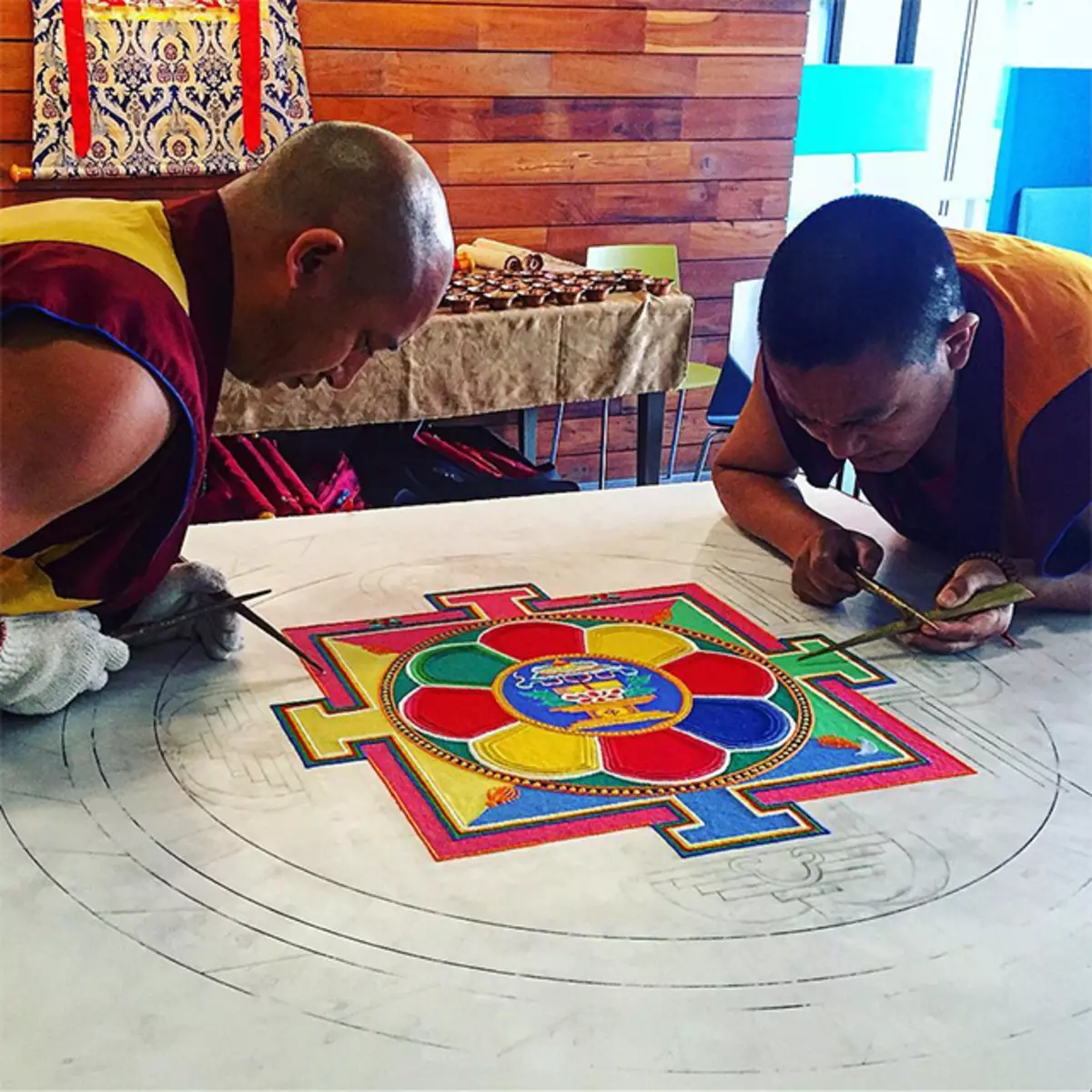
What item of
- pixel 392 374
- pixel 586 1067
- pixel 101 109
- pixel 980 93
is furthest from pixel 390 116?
pixel 586 1067

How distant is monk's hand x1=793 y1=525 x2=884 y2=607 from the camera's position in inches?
62.7

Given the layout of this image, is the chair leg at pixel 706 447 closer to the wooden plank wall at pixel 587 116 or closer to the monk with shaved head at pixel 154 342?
the wooden plank wall at pixel 587 116

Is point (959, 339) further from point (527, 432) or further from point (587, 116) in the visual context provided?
point (587, 116)

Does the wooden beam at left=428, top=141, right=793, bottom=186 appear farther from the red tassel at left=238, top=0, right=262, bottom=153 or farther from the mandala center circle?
the mandala center circle

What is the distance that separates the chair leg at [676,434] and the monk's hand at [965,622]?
2754 mm

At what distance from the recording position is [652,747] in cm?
121

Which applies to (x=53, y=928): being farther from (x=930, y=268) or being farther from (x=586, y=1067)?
(x=930, y=268)

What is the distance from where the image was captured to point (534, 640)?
1444mm

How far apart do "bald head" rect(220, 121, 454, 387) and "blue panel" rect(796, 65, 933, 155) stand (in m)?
3.88

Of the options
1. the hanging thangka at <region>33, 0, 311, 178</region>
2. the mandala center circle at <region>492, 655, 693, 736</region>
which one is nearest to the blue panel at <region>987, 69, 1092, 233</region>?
the hanging thangka at <region>33, 0, 311, 178</region>

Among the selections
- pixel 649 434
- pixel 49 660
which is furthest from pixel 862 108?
pixel 49 660

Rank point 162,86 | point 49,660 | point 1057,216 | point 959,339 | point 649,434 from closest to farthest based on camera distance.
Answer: point 49,660
point 959,339
point 649,434
point 162,86
point 1057,216

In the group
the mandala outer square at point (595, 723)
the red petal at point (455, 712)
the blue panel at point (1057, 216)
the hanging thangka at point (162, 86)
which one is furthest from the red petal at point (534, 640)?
the blue panel at point (1057, 216)

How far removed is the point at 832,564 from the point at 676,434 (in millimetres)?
2701
